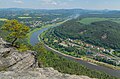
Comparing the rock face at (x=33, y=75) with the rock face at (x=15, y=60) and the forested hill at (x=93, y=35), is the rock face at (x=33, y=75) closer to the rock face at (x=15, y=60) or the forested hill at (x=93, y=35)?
the rock face at (x=15, y=60)

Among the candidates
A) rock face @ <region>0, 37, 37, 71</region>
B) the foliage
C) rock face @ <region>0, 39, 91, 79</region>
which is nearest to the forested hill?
the foliage

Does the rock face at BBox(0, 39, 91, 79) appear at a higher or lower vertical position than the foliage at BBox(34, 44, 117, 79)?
higher

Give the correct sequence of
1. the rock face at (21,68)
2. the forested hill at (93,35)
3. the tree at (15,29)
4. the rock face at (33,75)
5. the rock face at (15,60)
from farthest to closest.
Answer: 1. the forested hill at (93,35)
2. the tree at (15,29)
3. the rock face at (15,60)
4. the rock face at (21,68)
5. the rock face at (33,75)

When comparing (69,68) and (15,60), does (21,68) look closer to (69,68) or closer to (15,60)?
(15,60)

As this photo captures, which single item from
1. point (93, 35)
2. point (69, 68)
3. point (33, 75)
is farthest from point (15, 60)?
point (93, 35)

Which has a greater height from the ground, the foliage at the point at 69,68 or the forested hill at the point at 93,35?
the foliage at the point at 69,68

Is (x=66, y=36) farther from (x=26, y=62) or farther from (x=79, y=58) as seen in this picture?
(x=26, y=62)

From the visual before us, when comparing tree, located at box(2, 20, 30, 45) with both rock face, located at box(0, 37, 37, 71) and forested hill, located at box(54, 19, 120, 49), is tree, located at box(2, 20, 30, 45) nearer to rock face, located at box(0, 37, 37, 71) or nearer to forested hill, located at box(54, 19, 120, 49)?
rock face, located at box(0, 37, 37, 71)

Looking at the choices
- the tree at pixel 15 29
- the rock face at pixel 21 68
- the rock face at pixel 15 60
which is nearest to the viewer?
the rock face at pixel 21 68

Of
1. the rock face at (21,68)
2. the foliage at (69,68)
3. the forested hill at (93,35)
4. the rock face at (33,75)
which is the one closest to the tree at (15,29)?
the rock face at (21,68)
